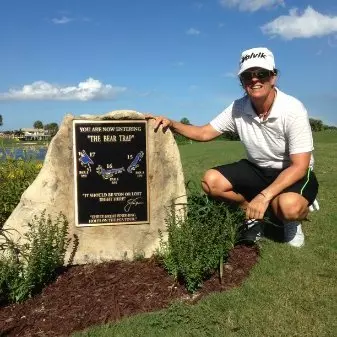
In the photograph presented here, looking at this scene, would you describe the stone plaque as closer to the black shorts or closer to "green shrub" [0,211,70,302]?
"green shrub" [0,211,70,302]

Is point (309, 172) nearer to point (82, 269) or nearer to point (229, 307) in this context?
point (229, 307)

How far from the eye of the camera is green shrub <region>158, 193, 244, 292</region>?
4.90 m

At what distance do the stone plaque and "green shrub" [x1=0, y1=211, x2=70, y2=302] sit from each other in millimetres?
376

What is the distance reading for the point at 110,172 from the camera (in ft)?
18.6

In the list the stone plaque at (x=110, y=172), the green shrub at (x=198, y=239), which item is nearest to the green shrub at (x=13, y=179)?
the stone plaque at (x=110, y=172)

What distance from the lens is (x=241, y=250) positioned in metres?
6.00

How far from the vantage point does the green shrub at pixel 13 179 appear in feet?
21.3

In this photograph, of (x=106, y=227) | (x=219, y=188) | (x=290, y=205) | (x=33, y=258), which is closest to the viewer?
(x=33, y=258)

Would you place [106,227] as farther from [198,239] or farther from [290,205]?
[290,205]

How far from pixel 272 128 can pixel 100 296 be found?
8.91ft

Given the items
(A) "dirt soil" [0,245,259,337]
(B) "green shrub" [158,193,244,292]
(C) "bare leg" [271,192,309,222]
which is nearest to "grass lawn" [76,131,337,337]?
(A) "dirt soil" [0,245,259,337]

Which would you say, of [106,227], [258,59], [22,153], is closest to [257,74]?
[258,59]

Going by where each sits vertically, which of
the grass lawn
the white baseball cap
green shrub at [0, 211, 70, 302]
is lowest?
the grass lawn

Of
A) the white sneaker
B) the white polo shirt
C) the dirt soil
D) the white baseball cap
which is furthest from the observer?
the white sneaker
